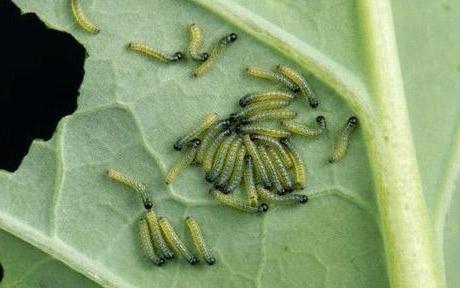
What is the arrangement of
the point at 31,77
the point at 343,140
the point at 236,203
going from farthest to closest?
the point at 31,77
the point at 236,203
the point at 343,140

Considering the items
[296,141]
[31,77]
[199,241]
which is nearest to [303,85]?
[296,141]

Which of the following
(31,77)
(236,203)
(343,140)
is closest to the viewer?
(343,140)

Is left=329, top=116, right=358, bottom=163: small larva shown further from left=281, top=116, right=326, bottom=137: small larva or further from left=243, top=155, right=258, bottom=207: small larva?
left=243, top=155, right=258, bottom=207: small larva

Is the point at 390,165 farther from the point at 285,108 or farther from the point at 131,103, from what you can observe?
the point at 131,103

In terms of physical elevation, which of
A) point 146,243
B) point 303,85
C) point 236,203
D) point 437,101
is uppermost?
point 437,101

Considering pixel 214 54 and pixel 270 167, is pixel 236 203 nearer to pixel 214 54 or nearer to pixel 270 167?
pixel 270 167

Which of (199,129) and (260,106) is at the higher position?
(260,106)

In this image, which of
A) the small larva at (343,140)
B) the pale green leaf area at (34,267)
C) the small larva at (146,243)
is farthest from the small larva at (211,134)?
the pale green leaf area at (34,267)
